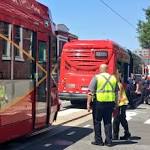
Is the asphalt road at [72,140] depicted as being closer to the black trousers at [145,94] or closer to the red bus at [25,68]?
the red bus at [25,68]

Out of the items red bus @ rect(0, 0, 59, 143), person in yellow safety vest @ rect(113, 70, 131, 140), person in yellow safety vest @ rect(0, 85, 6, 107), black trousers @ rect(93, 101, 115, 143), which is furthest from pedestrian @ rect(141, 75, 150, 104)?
person in yellow safety vest @ rect(0, 85, 6, 107)

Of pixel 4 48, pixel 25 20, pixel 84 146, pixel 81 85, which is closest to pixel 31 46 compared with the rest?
pixel 25 20

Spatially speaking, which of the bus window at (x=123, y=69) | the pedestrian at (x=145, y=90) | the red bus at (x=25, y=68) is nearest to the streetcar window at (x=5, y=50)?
the red bus at (x=25, y=68)

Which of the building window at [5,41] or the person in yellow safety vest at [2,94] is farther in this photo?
the building window at [5,41]

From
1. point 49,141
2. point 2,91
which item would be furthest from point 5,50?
point 49,141

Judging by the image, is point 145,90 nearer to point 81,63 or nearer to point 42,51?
point 81,63

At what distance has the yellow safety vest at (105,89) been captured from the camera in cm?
1226

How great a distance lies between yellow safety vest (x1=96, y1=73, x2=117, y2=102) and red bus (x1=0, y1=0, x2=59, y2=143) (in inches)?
52.1

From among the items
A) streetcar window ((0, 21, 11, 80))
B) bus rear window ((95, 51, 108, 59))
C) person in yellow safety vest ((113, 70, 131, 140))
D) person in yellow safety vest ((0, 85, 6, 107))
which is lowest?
person in yellow safety vest ((113, 70, 131, 140))

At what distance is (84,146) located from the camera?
1226 centimetres

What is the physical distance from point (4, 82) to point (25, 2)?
7.37ft

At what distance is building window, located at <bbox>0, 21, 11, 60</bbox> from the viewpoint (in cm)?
1021

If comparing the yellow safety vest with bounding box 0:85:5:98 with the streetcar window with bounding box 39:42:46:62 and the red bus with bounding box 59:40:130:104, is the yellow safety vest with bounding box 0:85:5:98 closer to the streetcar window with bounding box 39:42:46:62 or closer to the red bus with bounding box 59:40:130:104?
the streetcar window with bounding box 39:42:46:62

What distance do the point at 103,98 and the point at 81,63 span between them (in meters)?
12.4
